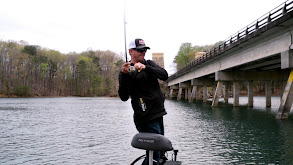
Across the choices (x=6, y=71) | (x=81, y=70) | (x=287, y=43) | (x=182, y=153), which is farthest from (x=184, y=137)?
(x=81, y=70)

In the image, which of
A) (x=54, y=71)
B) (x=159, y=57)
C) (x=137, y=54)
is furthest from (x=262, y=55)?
(x=54, y=71)

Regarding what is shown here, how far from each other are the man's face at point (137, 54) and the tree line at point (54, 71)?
323ft

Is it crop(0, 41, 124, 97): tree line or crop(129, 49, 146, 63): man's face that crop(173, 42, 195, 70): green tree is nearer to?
crop(0, 41, 124, 97): tree line

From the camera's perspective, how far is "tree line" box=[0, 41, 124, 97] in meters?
98.4

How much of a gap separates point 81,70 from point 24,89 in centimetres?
2964

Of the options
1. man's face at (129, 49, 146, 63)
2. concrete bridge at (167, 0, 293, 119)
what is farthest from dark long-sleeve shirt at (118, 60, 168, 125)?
concrete bridge at (167, 0, 293, 119)

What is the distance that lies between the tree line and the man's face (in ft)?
323

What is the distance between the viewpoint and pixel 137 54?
400 cm

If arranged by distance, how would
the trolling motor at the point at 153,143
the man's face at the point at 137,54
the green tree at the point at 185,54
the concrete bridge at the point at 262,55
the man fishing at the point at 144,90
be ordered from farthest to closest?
the green tree at the point at 185,54 → the concrete bridge at the point at 262,55 → the man's face at the point at 137,54 → the man fishing at the point at 144,90 → the trolling motor at the point at 153,143

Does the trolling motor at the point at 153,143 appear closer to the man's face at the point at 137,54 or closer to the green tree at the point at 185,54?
the man's face at the point at 137,54

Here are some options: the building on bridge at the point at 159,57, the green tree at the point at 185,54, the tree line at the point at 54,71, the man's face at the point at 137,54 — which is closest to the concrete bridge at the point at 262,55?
the man's face at the point at 137,54

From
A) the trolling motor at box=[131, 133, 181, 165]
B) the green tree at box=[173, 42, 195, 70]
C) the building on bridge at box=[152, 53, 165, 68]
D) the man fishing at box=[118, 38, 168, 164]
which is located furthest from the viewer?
the building on bridge at box=[152, 53, 165, 68]

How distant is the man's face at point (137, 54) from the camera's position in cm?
399

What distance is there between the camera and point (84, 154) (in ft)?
29.5
